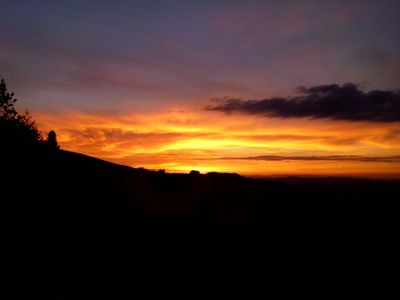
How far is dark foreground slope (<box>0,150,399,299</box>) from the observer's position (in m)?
13.2

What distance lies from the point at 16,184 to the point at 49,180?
2251 mm

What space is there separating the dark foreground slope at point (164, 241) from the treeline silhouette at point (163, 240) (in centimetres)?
6

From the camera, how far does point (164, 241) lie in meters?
17.4

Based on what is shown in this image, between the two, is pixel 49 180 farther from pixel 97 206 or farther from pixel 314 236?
pixel 314 236

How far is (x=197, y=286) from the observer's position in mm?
14203

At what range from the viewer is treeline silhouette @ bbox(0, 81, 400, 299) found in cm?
1327

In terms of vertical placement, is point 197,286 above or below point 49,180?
below

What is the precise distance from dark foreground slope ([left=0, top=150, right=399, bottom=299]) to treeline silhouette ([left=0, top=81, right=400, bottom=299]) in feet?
0.21

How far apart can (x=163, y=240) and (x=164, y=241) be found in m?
0.10

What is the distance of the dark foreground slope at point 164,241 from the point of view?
1325 cm

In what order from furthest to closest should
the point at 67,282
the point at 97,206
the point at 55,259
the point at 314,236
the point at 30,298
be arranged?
1. the point at 314,236
2. the point at 97,206
3. the point at 55,259
4. the point at 67,282
5. the point at 30,298

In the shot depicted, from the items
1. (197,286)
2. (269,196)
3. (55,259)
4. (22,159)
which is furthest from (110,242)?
(269,196)

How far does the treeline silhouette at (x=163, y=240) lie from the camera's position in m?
13.3

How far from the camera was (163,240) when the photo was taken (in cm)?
1750
